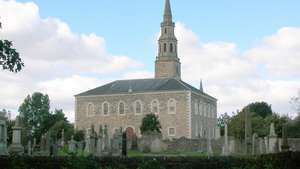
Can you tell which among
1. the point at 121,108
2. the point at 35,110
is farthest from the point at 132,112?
the point at 35,110

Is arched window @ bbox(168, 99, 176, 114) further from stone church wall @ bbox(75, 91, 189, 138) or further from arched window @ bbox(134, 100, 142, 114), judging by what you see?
arched window @ bbox(134, 100, 142, 114)

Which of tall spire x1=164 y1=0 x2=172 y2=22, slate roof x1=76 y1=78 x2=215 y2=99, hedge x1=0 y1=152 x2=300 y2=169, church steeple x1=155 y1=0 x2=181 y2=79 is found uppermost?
tall spire x1=164 y1=0 x2=172 y2=22

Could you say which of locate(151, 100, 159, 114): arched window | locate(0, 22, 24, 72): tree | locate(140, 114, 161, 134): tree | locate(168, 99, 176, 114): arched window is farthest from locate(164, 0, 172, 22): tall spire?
locate(0, 22, 24, 72): tree

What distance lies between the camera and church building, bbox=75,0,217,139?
78.3 metres

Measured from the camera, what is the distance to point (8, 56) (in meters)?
15.4

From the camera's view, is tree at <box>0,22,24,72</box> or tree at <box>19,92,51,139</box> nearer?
tree at <box>0,22,24,72</box>

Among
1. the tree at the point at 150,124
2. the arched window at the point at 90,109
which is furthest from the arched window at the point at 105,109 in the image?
the tree at the point at 150,124

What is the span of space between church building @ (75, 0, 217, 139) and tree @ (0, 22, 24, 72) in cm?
6258

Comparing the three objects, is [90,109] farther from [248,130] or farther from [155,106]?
[248,130]

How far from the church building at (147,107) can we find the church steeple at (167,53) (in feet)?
23.6

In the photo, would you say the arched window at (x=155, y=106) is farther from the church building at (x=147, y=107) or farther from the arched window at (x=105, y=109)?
the arched window at (x=105, y=109)

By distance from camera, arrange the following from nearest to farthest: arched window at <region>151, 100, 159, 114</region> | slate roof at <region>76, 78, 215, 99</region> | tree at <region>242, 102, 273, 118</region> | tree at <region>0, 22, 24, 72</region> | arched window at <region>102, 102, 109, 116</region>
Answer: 1. tree at <region>0, 22, 24, 72</region>
2. arched window at <region>151, 100, 159, 114</region>
3. slate roof at <region>76, 78, 215, 99</region>
4. arched window at <region>102, 102, 109, 116</region>
5. tree at <region>242, 102, 273, 118</region>

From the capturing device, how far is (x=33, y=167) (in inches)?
742

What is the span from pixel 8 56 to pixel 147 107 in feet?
214
